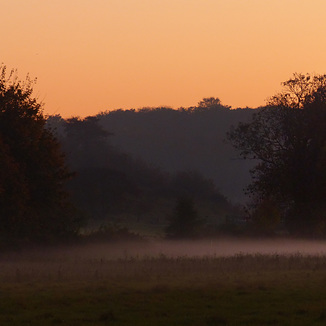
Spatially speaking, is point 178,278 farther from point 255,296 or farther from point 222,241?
point 222,241

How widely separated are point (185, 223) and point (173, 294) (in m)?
48.5

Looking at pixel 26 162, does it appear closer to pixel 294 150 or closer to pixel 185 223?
pixel 294 150

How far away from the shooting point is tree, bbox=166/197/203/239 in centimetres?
6938

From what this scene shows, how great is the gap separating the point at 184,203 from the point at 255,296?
4857 centimetres

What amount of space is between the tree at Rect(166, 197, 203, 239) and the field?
34415 mm

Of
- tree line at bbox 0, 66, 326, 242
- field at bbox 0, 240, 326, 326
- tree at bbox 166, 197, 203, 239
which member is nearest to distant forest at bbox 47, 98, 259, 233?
tree at bbox 166, 197, 203, 239

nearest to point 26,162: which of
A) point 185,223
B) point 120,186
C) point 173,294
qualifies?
point 173,294

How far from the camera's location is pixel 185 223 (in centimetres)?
6981

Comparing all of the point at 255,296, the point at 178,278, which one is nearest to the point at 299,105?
the point at 178,278

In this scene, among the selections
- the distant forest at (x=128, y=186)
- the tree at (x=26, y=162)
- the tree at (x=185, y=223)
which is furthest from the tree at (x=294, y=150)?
the distant forest at (x=128, y=186)

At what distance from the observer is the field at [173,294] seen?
679 inches

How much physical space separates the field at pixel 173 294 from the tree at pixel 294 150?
2073cm

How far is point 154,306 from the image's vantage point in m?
19.2

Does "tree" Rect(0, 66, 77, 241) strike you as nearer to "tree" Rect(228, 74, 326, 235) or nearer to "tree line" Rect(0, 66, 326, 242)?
"tree line" Rect(0, 66, 326, 242)
